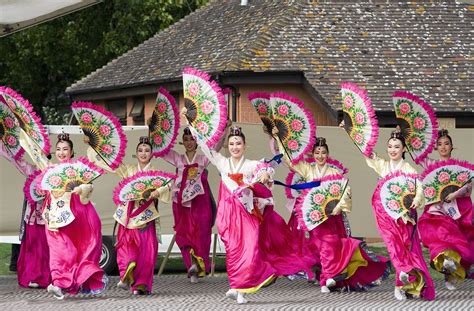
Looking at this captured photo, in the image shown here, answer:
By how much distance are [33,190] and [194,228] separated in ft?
6.96

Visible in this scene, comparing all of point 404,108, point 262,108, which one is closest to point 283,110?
point 262,108

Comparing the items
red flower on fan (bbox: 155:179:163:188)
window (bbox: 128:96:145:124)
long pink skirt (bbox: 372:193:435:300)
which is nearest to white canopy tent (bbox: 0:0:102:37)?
red flower on fan (bbox: 155:179:163:188)

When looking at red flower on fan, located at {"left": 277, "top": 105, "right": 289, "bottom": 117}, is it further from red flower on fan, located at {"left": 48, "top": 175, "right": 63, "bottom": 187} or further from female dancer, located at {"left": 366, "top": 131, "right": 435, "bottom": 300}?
red flower on fan, located at {"left": 48, "top": 175, "right": 63, "bottom": 187}

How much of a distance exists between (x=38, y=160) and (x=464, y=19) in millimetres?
16311

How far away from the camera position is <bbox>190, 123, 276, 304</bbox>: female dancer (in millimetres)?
13484

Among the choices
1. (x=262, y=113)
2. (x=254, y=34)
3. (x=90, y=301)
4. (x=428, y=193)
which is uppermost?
(x=254, y=34)

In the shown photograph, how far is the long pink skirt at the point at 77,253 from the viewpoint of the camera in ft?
45.1

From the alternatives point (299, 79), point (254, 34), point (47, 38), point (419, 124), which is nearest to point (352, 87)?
point (419, 124)

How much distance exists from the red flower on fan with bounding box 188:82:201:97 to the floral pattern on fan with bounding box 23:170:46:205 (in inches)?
80.6

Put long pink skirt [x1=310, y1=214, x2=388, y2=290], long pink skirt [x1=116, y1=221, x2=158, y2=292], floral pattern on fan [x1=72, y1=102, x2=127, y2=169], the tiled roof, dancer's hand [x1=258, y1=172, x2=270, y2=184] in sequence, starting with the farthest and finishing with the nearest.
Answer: the tiled roof
long pink skirt [x1=310, y1=214, x2=388, y2=290]
floral pattern on fan [x1=72, y1=102, x2=127, y2=169]
long pink skirt [x1=116, y1=221, x2=158, y2=292]
dancer's hand [x1=258, y1=172, x2=270, y2=184]

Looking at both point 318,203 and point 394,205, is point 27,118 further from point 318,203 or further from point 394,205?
point 394,205

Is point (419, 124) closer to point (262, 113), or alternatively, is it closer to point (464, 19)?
point (262, 113)

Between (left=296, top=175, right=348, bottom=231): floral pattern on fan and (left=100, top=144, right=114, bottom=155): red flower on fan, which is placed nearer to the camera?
(left=100, top=144, right=114, bottom=155): red flower on fan

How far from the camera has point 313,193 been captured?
14781mm
